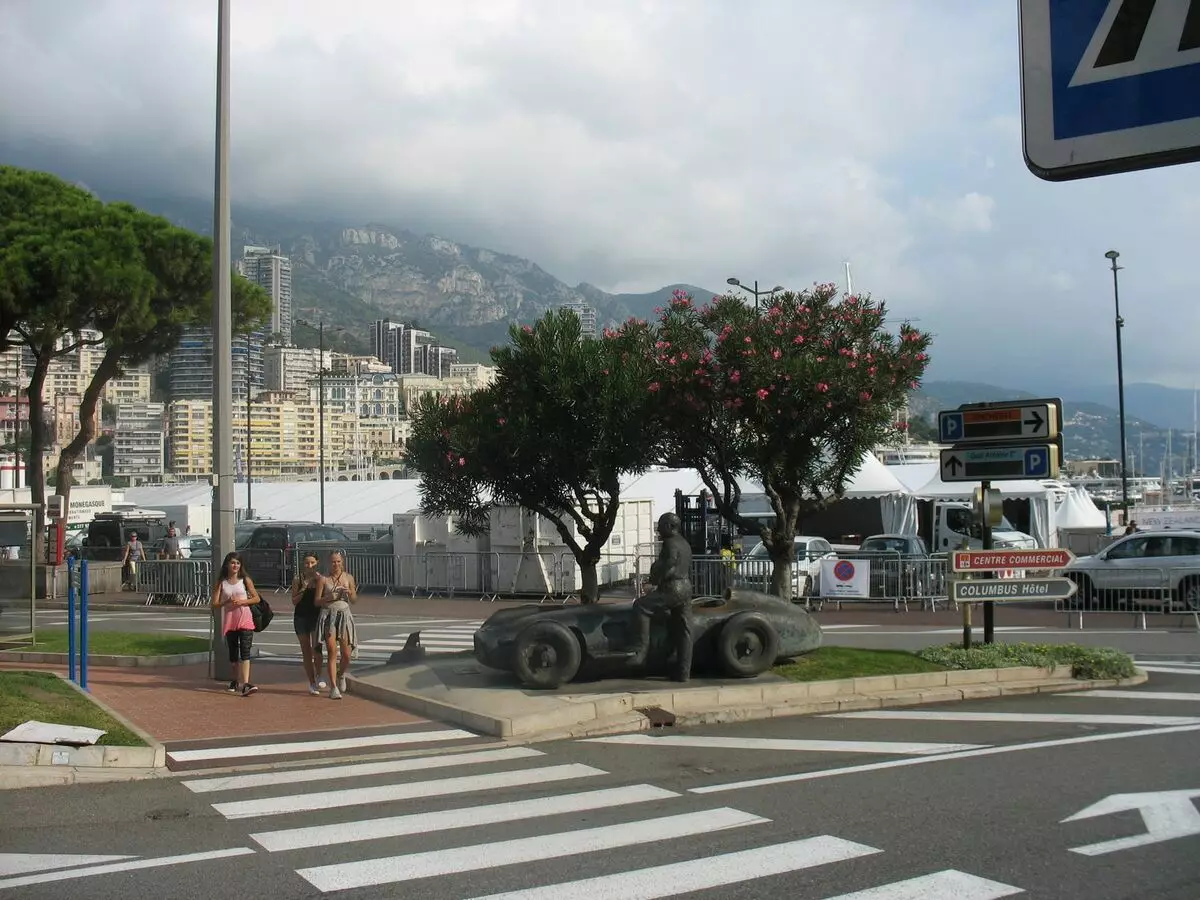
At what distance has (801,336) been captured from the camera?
1391 cm

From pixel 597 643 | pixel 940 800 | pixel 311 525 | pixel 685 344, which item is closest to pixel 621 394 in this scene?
pixel 685 344

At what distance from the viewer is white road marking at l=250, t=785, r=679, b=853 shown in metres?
7.06

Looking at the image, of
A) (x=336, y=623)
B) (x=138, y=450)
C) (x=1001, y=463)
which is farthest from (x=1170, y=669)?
(x=138, y=450)

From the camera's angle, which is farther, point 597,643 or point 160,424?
point 160,424

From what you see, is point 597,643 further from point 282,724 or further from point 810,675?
point 282,724

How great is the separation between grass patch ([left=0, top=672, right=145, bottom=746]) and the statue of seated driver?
16.9 ft

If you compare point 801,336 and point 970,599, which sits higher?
point 801,336

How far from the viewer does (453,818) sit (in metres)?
7.62

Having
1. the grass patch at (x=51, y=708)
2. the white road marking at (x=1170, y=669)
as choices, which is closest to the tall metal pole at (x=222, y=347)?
the grass patch at (x=51, y=708)

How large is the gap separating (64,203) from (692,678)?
71.6 feet

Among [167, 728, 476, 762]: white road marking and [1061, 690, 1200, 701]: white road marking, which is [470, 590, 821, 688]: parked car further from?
[1061, 690, 1200, 701]: white road marking

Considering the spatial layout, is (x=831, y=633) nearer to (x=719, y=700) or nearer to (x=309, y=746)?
(x=719, y=700)

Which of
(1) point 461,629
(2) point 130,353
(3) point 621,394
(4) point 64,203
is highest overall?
(4) point 64,203

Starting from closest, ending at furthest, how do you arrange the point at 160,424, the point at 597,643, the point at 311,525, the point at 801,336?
the point at 597,643
the point at 801,336
the point at 311,525
the point at 160,424
